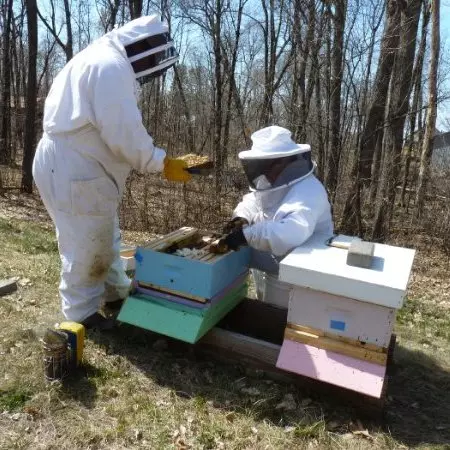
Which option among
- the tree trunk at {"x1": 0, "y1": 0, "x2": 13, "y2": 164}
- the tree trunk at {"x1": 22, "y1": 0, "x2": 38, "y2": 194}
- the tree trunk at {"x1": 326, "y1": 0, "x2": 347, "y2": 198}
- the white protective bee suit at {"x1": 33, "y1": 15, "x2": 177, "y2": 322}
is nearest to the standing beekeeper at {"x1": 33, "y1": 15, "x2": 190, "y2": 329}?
the white protective bee suit at {"x1": 33, "y1": 15, "x2": 177, "y2": 322}

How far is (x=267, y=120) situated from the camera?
8.11 m

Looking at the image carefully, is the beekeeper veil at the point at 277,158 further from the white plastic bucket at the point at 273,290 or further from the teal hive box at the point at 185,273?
the white plastic bucket at the point at 273,290

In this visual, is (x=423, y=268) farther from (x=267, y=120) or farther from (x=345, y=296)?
(x=345, y=296)

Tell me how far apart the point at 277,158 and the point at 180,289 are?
1.08m

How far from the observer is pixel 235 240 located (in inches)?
122

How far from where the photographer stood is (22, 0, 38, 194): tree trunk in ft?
35.4

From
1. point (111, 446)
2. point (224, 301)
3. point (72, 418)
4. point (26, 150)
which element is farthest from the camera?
point (26, 150)

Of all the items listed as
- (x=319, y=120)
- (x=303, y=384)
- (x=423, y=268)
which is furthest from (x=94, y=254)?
(x=423, y=268)

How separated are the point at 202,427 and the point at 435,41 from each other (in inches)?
466

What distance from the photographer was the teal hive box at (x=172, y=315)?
2.86m

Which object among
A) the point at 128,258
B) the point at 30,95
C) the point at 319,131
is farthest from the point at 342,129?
the point at 30,95

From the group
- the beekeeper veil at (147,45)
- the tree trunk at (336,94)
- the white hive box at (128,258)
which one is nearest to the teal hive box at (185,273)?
the beekeeper veil at (147,45)

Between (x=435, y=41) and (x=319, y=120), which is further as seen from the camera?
(x=435, y=41)

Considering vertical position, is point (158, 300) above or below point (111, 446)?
above
